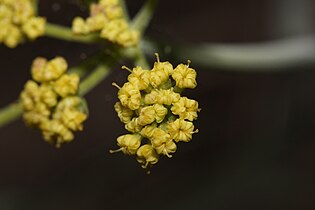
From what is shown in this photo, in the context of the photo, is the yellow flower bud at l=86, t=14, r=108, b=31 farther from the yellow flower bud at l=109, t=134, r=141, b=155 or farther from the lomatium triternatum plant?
the yellow flower bud at l=109, t=134, r=141, b=155

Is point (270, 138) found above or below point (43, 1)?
below

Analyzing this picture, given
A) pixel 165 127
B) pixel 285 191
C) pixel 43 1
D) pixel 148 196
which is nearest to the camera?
pixel 165 127

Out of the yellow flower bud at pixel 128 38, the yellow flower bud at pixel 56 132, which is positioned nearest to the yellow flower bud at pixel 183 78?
the yellow flower bud at pixel 128 38

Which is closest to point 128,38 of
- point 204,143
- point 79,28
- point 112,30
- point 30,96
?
point 112,30

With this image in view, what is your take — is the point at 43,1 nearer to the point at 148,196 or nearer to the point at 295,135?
the point at 148,196

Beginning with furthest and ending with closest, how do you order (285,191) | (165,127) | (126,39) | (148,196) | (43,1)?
(43,1) < (148,196) < (285,191) < (126,39) < (165,127)

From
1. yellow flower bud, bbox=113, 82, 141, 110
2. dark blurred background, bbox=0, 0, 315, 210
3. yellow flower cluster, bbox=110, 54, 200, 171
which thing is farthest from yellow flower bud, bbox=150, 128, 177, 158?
dark blurred background, bbox=0, 0, 315, 210

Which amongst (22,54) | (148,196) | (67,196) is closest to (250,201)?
(148,196)
